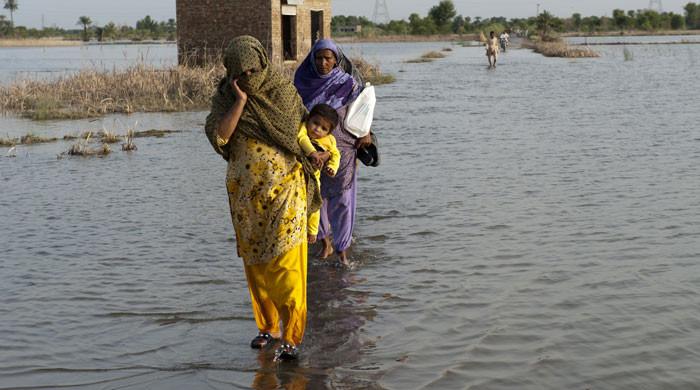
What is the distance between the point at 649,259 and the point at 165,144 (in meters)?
9.54

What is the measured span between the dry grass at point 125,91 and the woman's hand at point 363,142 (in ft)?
45.5

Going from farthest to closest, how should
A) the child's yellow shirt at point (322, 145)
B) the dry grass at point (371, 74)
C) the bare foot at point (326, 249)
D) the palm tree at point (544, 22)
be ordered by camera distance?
the palm tree at point (544, 22), the dry grass at point (371, 74), the bare foot at point (326, 249), the child's yellow shirt at point (322, 145)

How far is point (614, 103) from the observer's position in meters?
19.8

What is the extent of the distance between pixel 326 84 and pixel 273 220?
1.87 meters

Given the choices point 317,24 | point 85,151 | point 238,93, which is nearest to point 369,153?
point 238,93

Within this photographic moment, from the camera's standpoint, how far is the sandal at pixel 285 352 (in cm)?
462

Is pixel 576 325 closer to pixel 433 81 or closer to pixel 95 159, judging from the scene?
pixel 95 159

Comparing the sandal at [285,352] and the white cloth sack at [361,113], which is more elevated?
the white cloth sack at [361,113]

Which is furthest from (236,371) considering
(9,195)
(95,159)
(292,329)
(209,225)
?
(95,159)

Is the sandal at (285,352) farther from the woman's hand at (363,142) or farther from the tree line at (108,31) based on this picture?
the tree line at (108,31)

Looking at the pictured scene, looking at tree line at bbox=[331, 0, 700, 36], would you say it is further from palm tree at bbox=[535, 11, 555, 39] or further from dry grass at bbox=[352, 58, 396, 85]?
dry grass at bbox=[352, 58, 396, 85]

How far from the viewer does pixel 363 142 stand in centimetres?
649

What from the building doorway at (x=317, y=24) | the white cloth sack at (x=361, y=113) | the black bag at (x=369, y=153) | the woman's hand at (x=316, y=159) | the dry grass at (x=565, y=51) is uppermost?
the building doorway at (x=317, y=24)

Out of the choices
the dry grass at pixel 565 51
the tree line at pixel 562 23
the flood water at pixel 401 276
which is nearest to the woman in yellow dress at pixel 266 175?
the flood water at pixel 401 276
